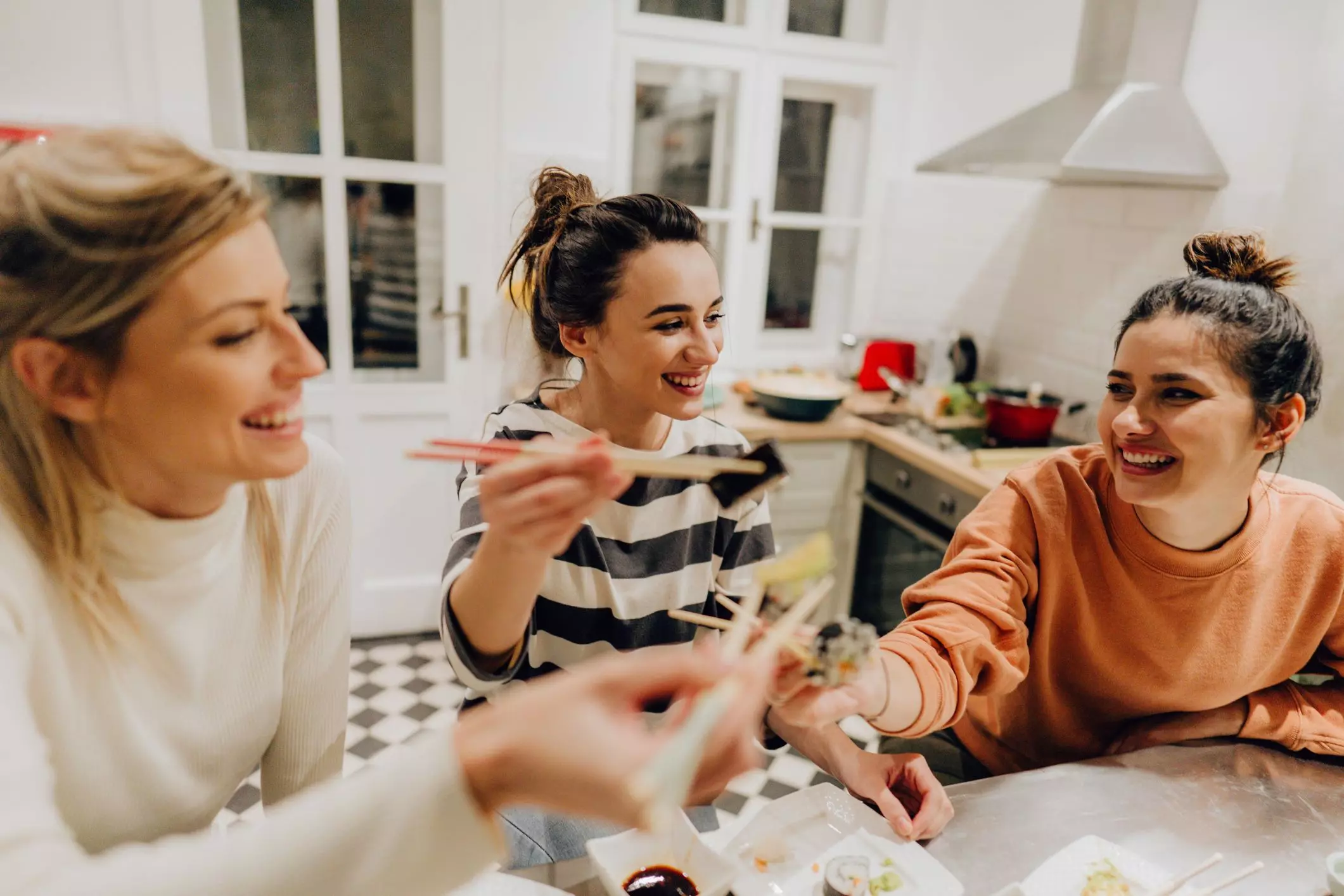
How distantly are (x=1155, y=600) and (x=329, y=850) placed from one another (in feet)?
4.07

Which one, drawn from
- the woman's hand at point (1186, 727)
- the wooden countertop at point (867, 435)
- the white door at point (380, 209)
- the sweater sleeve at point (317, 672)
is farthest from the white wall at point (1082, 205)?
the sweater sleeve at point (317, 672)

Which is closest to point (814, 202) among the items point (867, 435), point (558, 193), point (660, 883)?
point (867, 435)

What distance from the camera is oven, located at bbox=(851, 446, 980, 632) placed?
2541 millimetres

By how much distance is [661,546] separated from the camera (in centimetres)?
137

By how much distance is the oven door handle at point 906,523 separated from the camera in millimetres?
2557

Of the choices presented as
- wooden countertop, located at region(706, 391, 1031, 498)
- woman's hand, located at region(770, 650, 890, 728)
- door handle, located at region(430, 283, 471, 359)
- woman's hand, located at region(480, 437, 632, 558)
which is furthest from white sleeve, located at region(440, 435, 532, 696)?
door handle, located at region(430, 283, 471, 359)

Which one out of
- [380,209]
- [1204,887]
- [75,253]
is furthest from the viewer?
[380,209]

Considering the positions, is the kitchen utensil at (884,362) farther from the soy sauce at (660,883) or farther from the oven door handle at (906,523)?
the soy sauce at (660,883)

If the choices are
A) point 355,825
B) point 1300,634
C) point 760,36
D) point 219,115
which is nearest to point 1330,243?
point 1300,634

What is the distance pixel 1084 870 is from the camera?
102cm

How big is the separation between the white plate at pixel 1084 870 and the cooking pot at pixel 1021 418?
173cm

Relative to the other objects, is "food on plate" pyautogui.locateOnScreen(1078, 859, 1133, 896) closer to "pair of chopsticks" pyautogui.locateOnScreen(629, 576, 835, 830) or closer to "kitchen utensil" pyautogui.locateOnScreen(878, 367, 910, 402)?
"pair of chopsticks" pyautogui.locateOnScreen(629, 576, 835, 830)

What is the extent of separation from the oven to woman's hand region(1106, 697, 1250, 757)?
1025 millimetres

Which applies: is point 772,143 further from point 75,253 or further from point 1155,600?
point 75,253
